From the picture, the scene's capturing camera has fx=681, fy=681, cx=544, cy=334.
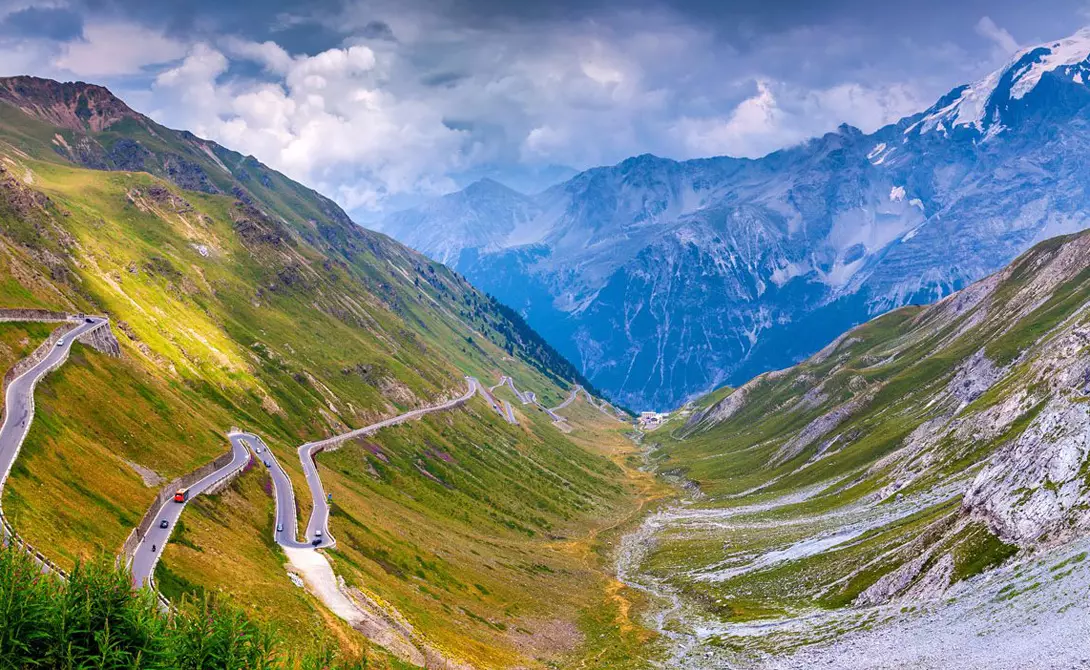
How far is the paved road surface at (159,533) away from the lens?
55469mm

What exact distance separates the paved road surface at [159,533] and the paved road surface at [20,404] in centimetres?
1186

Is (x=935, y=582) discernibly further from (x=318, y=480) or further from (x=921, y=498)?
(x=318, y=480)

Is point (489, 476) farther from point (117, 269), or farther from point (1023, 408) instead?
point (1023, 408)

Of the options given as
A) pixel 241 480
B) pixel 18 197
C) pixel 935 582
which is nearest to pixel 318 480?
pixel 241 480

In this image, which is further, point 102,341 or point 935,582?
point 102,341

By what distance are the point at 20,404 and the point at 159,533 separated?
898 inches

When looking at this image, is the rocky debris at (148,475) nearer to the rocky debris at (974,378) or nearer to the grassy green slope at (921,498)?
the grassy green slope at (921,498)

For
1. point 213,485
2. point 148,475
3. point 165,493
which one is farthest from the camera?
point 213,485

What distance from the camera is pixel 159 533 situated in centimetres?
6500

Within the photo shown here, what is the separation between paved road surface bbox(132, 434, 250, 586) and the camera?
5547 centimetres

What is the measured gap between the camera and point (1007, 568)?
70.5m

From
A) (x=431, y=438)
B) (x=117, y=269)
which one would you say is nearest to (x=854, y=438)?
(x=431, y=438)

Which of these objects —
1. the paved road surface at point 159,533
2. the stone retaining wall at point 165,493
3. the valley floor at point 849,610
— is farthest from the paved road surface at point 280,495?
the valley floor at point 849,610

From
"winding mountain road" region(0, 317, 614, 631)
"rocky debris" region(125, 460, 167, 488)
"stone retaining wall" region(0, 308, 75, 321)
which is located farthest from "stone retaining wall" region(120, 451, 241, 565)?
"stone retaining wall" region(0, 308, 75, 321)
